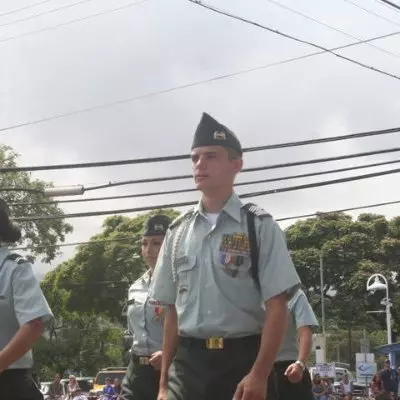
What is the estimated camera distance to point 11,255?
4.23 meters

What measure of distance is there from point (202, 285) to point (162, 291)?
12.5 inches

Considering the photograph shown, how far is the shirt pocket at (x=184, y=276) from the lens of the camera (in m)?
3.94

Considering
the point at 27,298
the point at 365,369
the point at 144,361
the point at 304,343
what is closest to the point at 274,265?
the point at 27,298

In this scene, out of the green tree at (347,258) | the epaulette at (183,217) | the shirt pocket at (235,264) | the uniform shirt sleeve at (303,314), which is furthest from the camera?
the green tree at (347,258)

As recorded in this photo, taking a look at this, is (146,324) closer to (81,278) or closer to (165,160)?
(165,160)

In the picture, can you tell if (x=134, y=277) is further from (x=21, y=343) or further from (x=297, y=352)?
(x=21, y=343)

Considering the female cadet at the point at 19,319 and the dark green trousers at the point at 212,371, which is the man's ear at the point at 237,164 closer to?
the dark green trousers at the point at 212,371

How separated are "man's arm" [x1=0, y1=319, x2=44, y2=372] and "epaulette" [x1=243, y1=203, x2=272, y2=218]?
106cm

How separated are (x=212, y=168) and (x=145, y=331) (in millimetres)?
2596

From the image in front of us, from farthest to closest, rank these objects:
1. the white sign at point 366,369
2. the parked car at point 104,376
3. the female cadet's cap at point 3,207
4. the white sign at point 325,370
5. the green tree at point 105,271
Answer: the green tree at point 105,271 < the white sign at point 325,370 < the white sign at point 366,369 < the parked car at point 104,376 < the female cadet's cap at point 3,207

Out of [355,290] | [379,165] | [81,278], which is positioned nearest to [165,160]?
[379,165]

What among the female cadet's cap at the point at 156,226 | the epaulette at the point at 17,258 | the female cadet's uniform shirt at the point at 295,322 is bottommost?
the female cadet's uniform shirt at the point at 295,322

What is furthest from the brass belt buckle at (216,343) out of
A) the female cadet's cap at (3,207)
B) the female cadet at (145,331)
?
the female cadet at (145,331)

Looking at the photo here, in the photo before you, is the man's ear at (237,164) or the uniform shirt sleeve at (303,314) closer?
the man's ear at (237,164)
